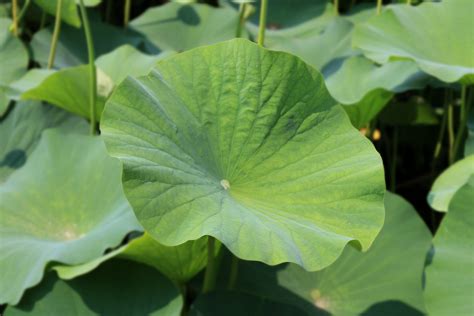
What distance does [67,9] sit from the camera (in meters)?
1.99

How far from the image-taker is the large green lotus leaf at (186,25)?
2.20 metres

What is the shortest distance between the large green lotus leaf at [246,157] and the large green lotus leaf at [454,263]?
0.23 metres

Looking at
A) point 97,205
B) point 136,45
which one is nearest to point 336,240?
point 97,205

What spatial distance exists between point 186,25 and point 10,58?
1.77ft

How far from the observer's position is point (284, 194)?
47.7 inches

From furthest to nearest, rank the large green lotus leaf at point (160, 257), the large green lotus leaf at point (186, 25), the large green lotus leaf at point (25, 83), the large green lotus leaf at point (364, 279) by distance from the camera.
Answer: the large green lotus leaf at point (186, 25)
the large green lotus leaf at point (25, 83)
the large green lotus leaf at point (364, 279)
the large green lotus leaf at point (160, 257)

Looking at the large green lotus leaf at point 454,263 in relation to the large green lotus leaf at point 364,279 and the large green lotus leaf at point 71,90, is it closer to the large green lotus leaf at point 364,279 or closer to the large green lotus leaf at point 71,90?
the large green lotus leaf at point 364,279

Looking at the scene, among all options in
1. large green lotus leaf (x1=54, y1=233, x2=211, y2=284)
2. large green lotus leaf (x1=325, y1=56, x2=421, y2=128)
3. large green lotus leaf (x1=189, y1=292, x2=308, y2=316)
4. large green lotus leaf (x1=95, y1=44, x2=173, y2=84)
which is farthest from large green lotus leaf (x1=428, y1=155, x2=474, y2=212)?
large green lotus leaf (x1=95, y1=44, x2=173, y2=84)

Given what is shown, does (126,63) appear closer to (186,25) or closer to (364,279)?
(186,25)

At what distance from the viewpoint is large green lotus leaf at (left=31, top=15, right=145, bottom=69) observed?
2086 millimetres

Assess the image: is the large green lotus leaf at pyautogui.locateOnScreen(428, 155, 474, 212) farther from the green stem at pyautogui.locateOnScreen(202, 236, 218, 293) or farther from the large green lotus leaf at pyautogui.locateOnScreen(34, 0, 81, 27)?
the large green lotus leaf at pyautogui.locateOnScreen(34, 0, 81, 27)

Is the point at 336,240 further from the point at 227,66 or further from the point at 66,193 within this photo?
the point at 66,193

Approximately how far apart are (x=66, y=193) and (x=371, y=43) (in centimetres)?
74

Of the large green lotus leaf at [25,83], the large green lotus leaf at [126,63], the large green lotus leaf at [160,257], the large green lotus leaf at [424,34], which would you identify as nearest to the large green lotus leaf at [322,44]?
the large green lotus leaf at [424,34]
